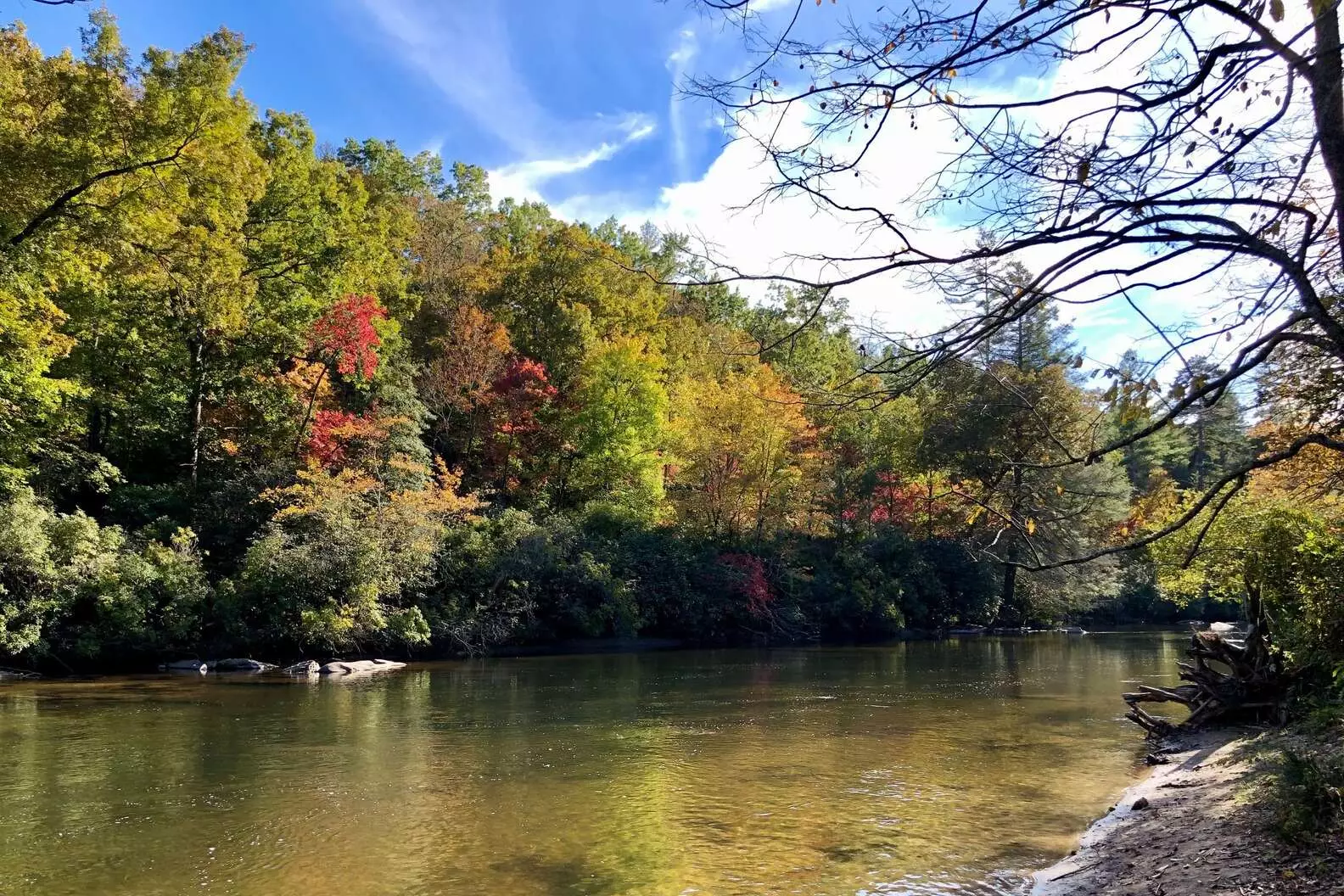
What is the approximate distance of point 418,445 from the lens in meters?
26.7

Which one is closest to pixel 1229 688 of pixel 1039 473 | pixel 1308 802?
pixel 1308 802

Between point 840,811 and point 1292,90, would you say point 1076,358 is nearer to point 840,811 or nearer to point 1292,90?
point 1292,90

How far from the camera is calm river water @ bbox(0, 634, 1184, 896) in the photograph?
6426mm

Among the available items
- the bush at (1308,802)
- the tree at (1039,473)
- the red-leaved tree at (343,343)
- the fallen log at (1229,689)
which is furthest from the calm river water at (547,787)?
the tree at (1039,473)

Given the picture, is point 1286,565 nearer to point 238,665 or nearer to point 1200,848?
point 1200,848

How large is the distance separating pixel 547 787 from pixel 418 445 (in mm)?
19295

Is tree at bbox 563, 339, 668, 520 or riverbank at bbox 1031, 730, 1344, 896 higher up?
tree at bbox 563, 339, 668, 520

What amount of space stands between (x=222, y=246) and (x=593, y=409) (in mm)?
14646

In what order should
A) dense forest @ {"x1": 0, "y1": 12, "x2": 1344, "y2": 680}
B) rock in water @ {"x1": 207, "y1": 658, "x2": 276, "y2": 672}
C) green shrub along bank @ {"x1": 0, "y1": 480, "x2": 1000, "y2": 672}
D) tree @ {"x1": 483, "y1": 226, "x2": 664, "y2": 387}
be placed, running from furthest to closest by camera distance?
tree @ {"x1": 483, "y1": 226, "x2": 664, "y2": 387}
rock in water @ {"x1": 207, "y1": 658, "x2": 276, "y2": 672}
green shrub along bank @ {"x1": 0, "y1": 480, "x2": 1000, "y2": 672}
dense forest @ {"x1": 0, "y1": 12, "x2": 1344, "y2": 680}

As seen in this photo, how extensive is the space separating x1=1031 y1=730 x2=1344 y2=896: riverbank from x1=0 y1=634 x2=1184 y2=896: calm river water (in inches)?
17.6

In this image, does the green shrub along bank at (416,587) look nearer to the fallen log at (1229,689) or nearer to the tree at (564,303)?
the tree at (564,303)

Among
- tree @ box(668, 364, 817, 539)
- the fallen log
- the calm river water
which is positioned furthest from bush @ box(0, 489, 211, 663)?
the fallen log

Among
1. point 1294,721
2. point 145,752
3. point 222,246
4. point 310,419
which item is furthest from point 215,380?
point 1294,721

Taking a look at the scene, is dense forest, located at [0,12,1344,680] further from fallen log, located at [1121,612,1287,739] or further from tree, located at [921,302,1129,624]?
fallen log, located at [1121,612,1287,739]
